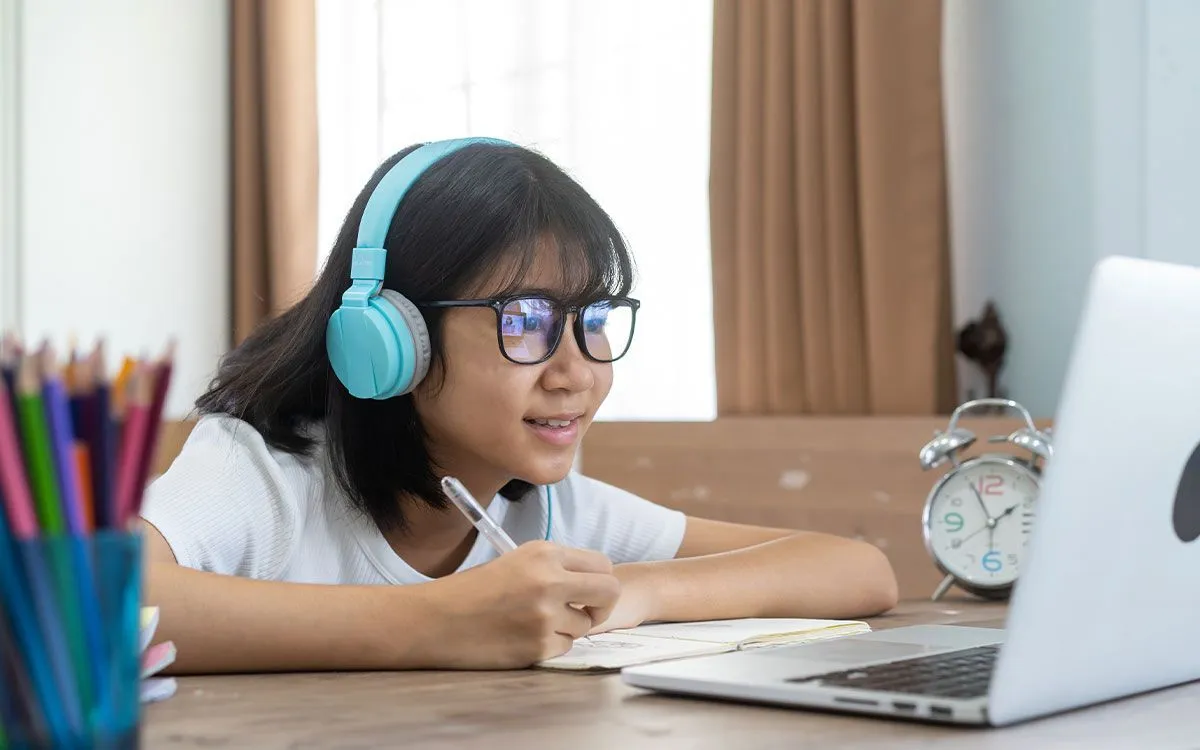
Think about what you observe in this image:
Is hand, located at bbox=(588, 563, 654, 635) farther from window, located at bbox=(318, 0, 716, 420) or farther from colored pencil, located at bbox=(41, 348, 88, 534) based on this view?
window, located at bbox=(318, 0, 716, 420)

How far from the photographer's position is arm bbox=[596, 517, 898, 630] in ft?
4.48

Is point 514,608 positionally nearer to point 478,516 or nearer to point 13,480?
point 478,516

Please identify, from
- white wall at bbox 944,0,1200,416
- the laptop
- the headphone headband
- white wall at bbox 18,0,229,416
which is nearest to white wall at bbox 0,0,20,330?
white wall at bbox 18,0,229,416

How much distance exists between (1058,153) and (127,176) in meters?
2.86

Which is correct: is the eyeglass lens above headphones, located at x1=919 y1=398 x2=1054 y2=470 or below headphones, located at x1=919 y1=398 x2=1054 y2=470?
above

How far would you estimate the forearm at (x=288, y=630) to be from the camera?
108 centimetres

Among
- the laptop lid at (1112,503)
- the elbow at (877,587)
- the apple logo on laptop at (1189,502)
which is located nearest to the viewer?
the laptop lid at (1112,503)

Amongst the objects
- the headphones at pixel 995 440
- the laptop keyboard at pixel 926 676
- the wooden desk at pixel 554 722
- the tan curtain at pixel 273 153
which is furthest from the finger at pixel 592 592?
the tan curtain at pixel 273 153

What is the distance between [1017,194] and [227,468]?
1.81 metres

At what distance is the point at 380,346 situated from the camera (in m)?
1.30

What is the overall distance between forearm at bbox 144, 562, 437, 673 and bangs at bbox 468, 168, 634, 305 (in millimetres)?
395

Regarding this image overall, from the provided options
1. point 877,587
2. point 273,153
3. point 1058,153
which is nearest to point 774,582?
point 877,587

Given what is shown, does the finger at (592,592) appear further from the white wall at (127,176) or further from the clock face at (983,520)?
the white wall at (127,176)

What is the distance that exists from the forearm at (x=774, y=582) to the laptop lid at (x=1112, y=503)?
1.87 ft
